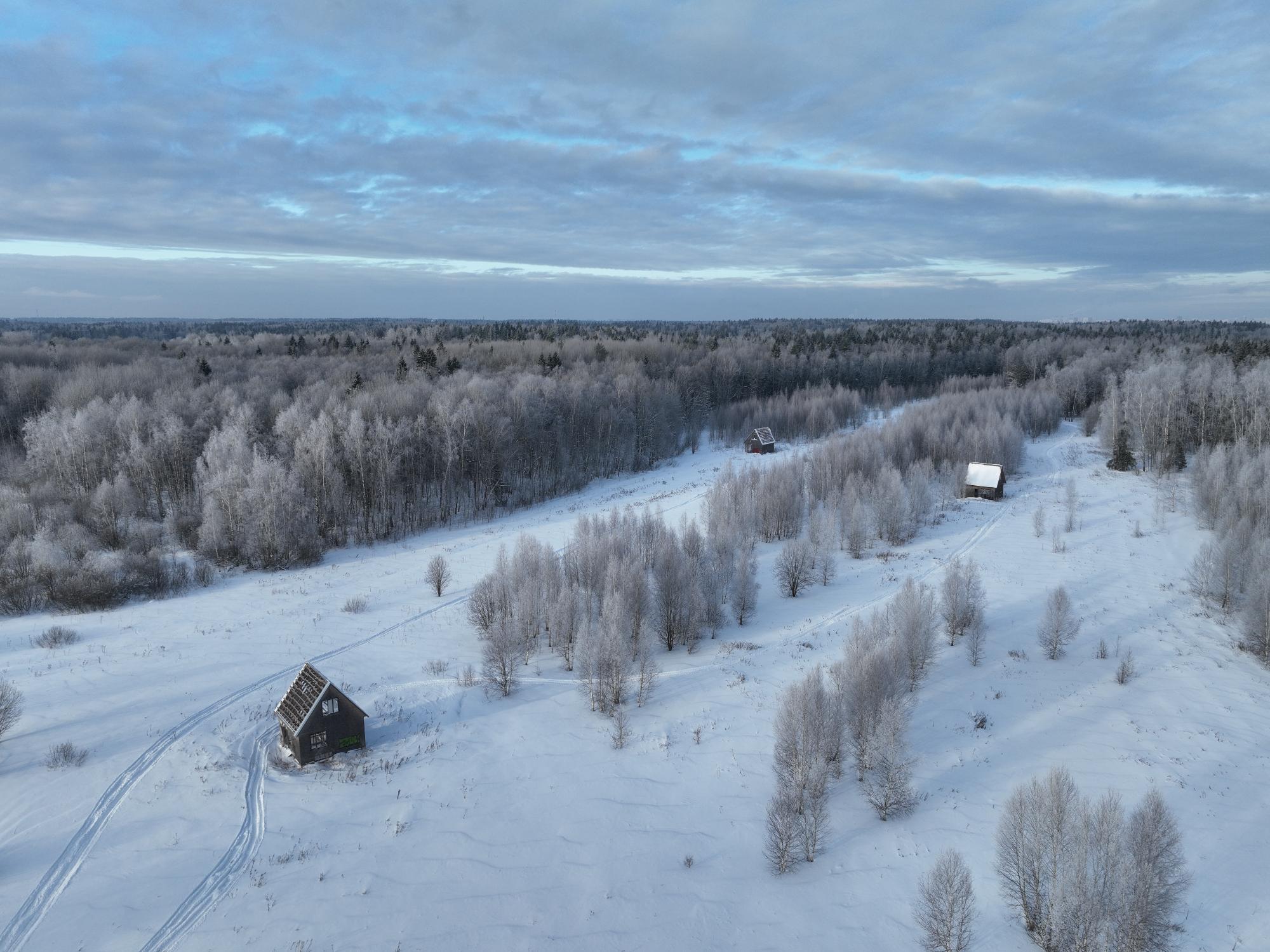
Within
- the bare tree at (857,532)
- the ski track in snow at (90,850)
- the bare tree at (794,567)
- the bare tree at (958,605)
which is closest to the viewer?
the ski track in snow at (90,850)

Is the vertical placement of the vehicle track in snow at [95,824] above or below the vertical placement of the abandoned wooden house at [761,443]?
below

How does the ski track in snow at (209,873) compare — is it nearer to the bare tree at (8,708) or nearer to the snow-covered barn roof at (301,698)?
the snow-covered barn roof at (301,698)

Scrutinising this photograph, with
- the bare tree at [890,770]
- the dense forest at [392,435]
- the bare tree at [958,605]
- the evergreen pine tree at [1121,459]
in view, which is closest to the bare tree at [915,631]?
the bare tree at [958,605]

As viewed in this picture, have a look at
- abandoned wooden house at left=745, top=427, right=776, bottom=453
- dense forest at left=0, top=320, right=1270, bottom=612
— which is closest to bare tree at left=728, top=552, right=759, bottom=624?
dense forest at left=0, top=320, right=1270, bottom=612

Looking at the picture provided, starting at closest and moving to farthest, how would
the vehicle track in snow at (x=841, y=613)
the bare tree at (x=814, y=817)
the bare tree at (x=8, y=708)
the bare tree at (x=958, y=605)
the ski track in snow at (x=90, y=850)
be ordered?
the ski track in snow at (x=90, y=850), the bare tree at (x=814, y=817), the bare tree at (x=8, y=708), the vehicle track in snow at (x=841, y=613), the bare tree at (x=958, y=605)

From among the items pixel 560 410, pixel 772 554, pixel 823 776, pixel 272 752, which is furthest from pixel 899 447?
pixel 272 752

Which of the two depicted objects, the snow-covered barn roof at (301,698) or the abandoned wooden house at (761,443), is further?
the abandoned wooden house at (761,443)

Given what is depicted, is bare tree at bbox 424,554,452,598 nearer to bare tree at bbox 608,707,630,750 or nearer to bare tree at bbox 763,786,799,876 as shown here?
bare tree at bbox 608,707,630,750

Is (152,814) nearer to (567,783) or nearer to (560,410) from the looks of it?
(567,783)

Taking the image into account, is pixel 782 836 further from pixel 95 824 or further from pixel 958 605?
pixel 95 824
